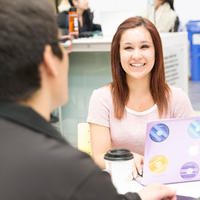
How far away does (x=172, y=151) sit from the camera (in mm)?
1453

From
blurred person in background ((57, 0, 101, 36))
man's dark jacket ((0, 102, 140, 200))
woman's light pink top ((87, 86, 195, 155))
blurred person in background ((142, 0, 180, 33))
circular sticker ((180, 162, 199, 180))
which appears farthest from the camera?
blurred person in background ((57, 0, 101, 36))

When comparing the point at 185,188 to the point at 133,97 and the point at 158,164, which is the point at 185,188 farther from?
the point at 133,97

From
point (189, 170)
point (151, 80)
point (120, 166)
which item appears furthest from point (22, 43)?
point (151, 80)

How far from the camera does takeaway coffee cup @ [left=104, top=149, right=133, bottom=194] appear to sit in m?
1.36

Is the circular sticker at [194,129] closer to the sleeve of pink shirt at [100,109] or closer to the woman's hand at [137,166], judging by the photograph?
the woman's hand at [137,166]

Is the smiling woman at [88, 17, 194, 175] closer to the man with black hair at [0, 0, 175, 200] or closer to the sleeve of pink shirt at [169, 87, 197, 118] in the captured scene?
the sleeve of pink shirt at [169, 87, 197, 118]

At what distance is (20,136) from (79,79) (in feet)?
10.2

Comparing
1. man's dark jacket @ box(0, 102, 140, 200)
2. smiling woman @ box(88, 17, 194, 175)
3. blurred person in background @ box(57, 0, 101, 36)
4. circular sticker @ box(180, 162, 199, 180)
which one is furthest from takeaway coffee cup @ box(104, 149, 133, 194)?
blurred person in background @ box(57, 0, 101, 36)

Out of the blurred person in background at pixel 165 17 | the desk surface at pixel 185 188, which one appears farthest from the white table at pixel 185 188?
the blurred person in background at pixel 165 17

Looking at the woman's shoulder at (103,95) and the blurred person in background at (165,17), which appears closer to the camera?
the woman's shoulder at (103,95)

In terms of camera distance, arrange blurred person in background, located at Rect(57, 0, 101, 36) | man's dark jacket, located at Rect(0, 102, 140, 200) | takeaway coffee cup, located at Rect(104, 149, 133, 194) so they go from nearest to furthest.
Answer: man's dark jacket, located at Rect(0, 102, 140, 200), takeaway coffee cup, located at Rect(104, 149, 133, 194), blurred person in background, located at Rect(57, 0, 101, 36)

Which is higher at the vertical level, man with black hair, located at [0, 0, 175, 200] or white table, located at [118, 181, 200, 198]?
man with black hair, located at [0, 0, 175, 200]

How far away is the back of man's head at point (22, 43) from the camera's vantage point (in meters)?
0.72

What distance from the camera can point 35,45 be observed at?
74 cm
